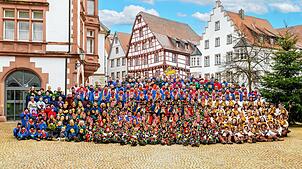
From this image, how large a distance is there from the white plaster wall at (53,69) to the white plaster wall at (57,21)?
1.19 meters

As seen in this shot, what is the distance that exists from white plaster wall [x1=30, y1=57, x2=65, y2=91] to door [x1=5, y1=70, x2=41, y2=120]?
697 millimetres

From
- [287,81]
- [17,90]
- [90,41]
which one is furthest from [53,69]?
[287,81]

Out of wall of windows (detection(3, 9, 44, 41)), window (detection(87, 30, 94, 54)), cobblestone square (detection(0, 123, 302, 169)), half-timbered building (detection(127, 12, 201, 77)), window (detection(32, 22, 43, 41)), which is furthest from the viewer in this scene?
A: half-timbered building (detection(127, 12, 201, 77))

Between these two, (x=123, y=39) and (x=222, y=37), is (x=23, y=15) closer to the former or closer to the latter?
(x=222, y=37)

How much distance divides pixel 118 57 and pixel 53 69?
3997cm

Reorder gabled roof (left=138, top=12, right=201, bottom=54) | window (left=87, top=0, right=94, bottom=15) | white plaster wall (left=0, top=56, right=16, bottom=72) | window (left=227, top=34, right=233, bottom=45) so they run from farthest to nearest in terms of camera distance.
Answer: gabled roof (left=138, top=12, right=201, bottom=54), window (left=227, top=34, right=233, bottom=45), window (left=87, top=0, right=94, bottom=15), white plaster wall (left=0, top=56, right=16, bottom=72)

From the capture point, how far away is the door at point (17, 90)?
67.2 ft

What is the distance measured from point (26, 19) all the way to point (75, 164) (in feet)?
43.4

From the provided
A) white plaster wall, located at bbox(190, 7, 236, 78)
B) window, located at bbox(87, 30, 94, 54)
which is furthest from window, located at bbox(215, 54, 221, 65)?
window, located at bbox(87, 30, 94, 54)

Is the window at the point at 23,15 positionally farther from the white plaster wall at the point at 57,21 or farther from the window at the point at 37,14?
the white plaster wall at the point at 57,21

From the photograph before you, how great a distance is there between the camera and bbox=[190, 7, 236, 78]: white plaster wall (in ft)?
138

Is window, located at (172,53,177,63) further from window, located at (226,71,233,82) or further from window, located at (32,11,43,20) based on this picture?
window, located at (32,11,43,20)

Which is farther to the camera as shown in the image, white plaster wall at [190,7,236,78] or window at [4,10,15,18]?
white plaster wall at [190,7,236,78]

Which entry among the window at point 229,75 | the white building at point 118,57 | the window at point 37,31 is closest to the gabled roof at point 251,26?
the window at point 229,75
